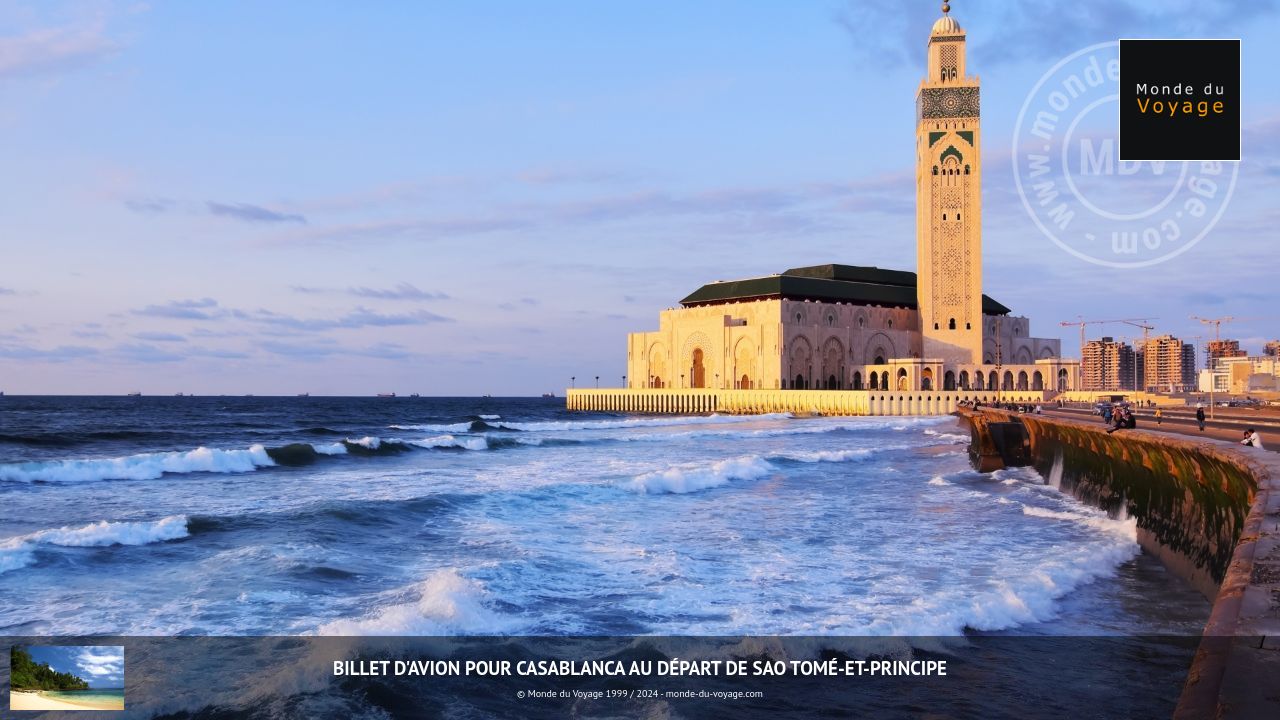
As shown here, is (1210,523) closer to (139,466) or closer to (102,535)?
(102,535)

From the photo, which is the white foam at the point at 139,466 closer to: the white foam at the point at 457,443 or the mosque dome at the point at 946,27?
the white foam at the point at 457,443

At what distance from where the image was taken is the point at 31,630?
1106cm

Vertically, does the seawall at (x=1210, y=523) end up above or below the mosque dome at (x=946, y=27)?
below

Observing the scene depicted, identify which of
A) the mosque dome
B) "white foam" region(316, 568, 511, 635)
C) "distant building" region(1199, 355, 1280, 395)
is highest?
the mosque dome

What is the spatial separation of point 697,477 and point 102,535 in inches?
657

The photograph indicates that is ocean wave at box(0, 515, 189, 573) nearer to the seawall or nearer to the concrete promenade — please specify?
the seawall

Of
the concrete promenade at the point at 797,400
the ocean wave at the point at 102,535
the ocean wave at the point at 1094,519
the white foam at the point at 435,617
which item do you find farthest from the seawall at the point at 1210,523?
the concrete promenade at the point at 797,400

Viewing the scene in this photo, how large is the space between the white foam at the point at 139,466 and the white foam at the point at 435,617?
24696mm

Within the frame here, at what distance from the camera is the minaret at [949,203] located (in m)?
97.0

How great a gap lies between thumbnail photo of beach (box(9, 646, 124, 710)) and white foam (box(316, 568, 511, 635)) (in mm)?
2207

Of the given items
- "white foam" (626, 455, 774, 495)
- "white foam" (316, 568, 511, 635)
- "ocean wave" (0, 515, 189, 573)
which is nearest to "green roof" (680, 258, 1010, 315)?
"white foam" (626, 455, 774, 495)

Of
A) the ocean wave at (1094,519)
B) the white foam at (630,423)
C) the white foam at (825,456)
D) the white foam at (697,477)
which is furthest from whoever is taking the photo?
the white foam at (630,423)

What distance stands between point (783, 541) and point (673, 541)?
2120mm

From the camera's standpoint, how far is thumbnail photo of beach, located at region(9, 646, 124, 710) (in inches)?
336
